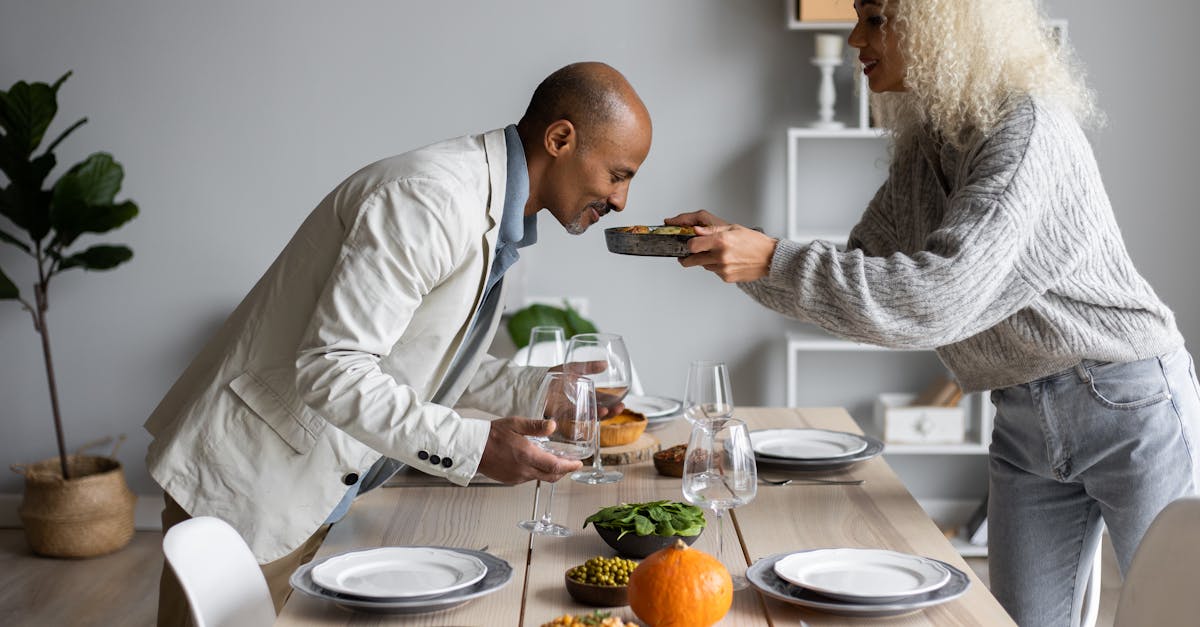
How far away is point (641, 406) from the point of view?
257 cm

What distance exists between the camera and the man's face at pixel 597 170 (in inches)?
75.7

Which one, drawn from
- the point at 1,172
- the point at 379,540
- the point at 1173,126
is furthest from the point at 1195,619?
the point at 1,172

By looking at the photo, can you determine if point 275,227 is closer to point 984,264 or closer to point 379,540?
point 379,540

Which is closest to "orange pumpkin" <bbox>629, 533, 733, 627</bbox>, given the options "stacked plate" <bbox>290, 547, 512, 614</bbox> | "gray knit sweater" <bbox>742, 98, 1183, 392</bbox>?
"stacked plate" <bbox>290, 547, 512, 614</bbox>

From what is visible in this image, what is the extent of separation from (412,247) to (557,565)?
0.49 meters

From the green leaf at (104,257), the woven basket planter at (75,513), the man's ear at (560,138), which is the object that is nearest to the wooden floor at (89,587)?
the woven basket planter at (75,513)

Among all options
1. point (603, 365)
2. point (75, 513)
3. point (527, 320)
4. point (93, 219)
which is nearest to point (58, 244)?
point (93, 219)

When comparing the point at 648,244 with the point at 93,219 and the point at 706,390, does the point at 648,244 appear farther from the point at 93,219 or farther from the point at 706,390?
the point at 93,219

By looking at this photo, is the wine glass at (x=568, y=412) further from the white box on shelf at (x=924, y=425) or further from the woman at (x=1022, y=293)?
the white box on shelf at (x=924, y=425)

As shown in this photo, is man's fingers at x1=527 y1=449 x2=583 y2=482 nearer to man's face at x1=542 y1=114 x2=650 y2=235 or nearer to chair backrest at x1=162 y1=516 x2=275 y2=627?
chair backrest at x1=162 y1=516 x2=275 y2=627

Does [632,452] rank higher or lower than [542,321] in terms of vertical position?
higher

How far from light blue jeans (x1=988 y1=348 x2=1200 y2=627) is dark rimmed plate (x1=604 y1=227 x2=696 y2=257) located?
2.04 feet

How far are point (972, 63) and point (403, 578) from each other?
1205mm

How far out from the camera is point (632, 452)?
2148mm
